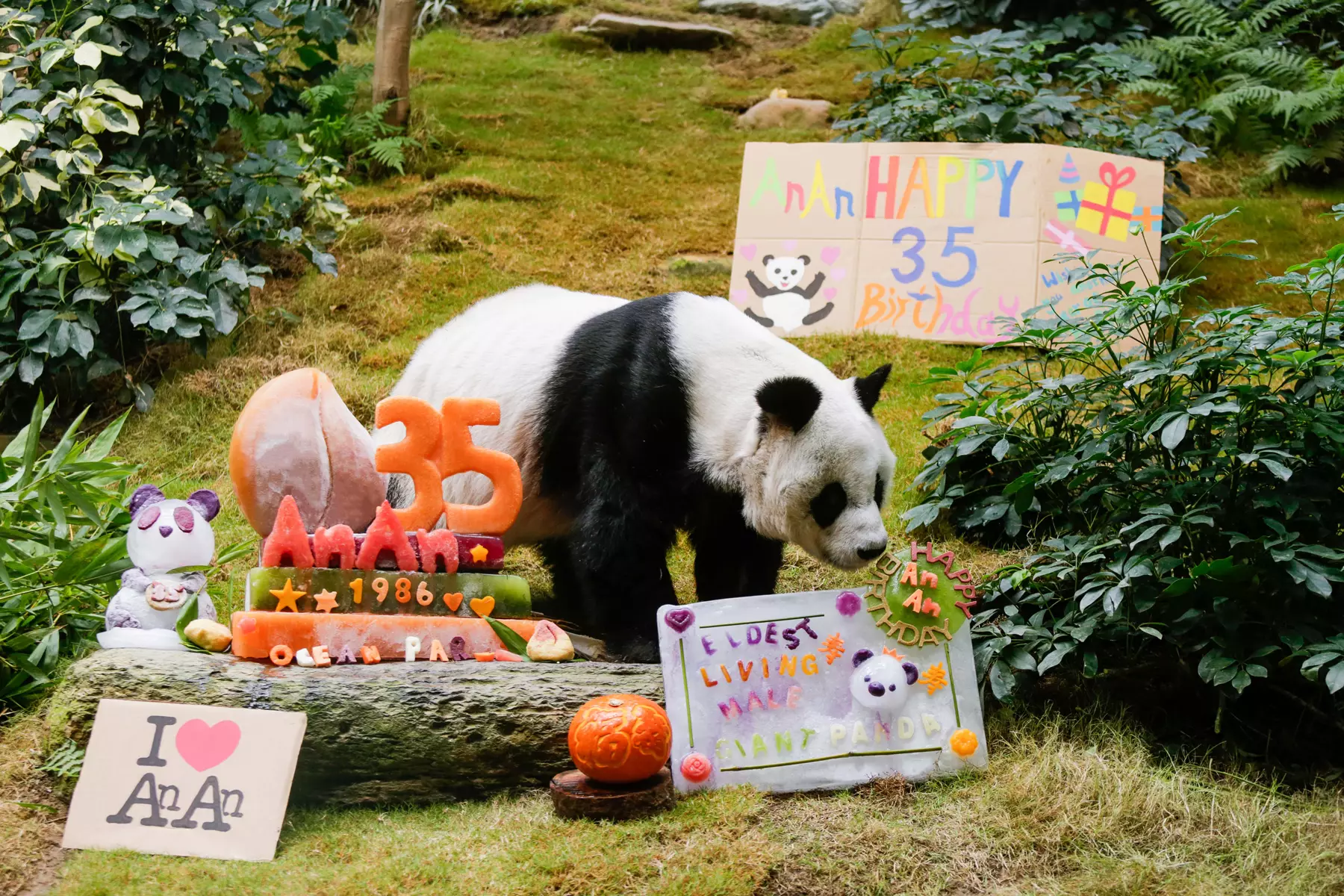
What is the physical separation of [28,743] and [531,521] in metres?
1.85

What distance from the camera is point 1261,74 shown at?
962 cm

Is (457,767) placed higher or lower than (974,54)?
lower

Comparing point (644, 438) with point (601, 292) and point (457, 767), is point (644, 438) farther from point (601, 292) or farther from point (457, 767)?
point (601, 292)

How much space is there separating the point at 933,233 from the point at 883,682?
4.12 meters

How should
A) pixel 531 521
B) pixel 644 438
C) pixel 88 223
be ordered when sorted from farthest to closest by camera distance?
pixel 88 223, pixel 531 521, pixel 644 438

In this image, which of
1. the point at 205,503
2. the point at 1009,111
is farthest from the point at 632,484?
the point at 1009,111

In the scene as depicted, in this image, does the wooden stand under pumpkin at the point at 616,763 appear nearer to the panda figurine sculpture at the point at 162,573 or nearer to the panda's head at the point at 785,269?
the panda figurine sculpture at the point at 162,573

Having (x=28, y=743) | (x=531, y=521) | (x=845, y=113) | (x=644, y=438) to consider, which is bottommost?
(x=28, y=743)

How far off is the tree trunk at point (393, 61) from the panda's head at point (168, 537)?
594 cm

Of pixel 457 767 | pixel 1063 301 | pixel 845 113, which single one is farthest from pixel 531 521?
pixel 845 113

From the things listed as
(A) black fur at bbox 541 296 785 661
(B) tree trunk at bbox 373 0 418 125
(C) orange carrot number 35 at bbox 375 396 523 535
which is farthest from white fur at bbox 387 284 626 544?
(B) tree trunk at bbox 373 0 418 125

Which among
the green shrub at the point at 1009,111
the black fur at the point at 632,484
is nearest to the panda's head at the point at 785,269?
the green shrub at the point at 1009,111

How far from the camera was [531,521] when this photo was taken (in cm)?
457

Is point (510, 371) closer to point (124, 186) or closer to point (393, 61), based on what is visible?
point (124, 186)
